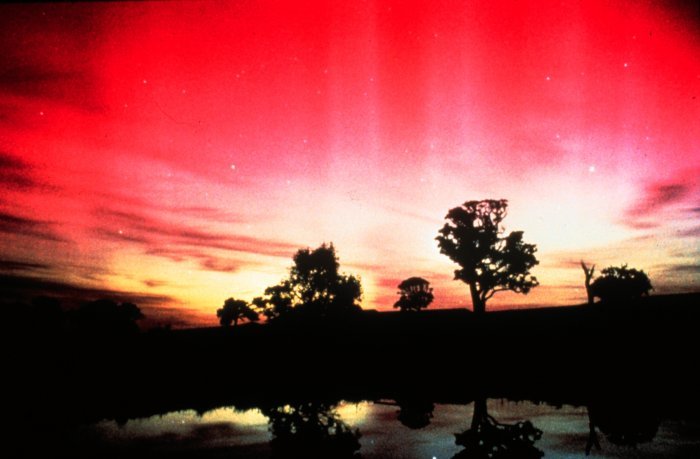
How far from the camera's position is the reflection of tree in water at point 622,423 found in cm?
979

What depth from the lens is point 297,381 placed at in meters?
26.3

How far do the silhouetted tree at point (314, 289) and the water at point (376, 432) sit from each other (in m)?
36.2

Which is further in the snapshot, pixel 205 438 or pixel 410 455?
pixel 205 438

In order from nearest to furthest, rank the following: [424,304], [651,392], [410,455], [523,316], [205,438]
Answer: [410,455], [205,438], [651,392], [523,316], [424,304]

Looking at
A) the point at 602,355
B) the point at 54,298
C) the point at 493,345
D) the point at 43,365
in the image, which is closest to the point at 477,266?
the point at 493,345

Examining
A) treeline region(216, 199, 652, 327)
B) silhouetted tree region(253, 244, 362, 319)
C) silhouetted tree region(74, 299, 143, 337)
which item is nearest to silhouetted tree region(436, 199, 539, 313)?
treeline region(216, 199, 652, 327)

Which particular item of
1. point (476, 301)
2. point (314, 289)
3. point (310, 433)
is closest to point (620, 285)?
point (476, 301)

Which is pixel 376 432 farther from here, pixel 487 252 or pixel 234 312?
pixel 234 312

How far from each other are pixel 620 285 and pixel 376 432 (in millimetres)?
48279

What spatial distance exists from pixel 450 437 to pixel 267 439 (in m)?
4.99

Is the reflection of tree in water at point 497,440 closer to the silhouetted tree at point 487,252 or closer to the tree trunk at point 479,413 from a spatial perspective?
the tree trunk at point 479,413

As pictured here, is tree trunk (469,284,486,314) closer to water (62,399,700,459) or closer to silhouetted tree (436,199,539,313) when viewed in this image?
silhouetted tree (436,199,539,313)

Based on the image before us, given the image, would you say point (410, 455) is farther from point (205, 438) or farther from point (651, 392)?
point (651, 392)

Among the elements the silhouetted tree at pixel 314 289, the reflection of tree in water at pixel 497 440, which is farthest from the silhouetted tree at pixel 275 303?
the reflection of tree in water at pixel 497 440
